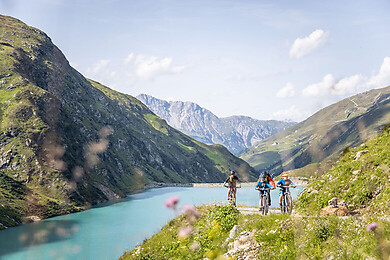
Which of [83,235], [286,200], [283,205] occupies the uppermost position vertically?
[286,200]

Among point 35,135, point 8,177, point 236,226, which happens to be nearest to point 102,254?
point 236,226

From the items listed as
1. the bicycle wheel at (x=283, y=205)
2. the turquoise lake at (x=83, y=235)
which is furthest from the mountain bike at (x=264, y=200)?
the turquoise lake at (x=83, y=235)

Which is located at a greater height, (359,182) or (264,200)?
(359,182)

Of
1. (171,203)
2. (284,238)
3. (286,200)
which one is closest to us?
(171,203)

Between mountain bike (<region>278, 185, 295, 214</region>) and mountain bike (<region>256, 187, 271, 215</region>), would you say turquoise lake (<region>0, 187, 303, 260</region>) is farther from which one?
mountain bike (<region>278, 185, 295, 214</region>)

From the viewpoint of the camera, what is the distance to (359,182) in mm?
23281

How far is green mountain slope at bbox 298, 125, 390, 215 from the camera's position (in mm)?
20797

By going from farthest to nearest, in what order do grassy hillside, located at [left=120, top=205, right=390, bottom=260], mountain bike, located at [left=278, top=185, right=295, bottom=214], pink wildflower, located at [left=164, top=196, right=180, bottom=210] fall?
1. mountain bike, located at [left=278, top=185, right=295, bottom=214]
2. grassy hillside, located at [left=120, top=205, right=390, bottom=260]
3. pink wildflower, located at [left=164, top=196, right=180, bottom=210]

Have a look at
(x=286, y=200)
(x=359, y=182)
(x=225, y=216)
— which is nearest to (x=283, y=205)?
(x=286, y=200)

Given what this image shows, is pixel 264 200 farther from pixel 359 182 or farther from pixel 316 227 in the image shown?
pixel 316 227

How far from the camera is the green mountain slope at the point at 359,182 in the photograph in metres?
20.8

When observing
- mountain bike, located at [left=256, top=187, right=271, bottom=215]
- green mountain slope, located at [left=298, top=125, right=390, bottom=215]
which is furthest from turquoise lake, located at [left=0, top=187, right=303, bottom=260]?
mountain bike, located at [left=256, top=187, right=271, bottom=215]

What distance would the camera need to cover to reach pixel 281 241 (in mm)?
14703

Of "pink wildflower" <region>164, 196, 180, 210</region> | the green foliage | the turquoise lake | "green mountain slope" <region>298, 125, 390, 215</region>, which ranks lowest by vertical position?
the turquoise lake
